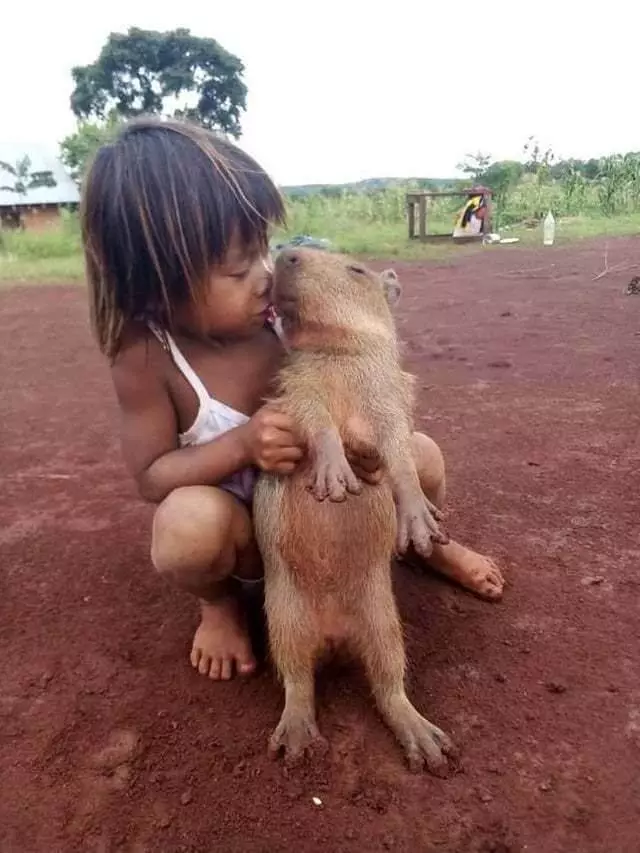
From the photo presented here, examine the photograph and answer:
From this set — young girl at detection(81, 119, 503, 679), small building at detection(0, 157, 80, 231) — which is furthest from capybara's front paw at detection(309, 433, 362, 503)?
small building at detection(0, 157, 80, 231)

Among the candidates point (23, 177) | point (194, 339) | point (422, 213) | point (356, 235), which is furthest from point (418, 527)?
point (23, 177)

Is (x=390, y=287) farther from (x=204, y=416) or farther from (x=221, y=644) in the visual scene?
(x=221, y=644)

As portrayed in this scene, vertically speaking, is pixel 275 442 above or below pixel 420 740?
above

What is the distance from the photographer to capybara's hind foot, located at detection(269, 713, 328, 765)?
1.73 metres

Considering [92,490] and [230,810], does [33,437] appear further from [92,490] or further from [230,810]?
[230,810]

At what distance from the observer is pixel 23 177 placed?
26.9 meters

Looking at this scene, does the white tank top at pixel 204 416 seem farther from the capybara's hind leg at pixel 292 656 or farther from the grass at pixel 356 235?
the grass at pixel 356 235

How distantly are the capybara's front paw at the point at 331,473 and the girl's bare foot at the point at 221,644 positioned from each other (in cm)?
53

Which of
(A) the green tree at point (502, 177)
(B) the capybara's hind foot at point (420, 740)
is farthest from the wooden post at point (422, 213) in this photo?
(B) the capybara's hind foot at point (420, 740)

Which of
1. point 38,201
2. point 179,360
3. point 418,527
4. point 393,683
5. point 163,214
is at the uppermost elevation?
point 163,214

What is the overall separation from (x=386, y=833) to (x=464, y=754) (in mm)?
272

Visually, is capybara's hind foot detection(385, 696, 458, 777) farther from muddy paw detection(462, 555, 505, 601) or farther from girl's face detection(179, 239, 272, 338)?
girl's face detection(179, 239, 272, 338)

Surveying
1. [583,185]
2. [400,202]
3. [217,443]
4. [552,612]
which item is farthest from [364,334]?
[583,185]

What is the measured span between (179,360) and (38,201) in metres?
27.3
